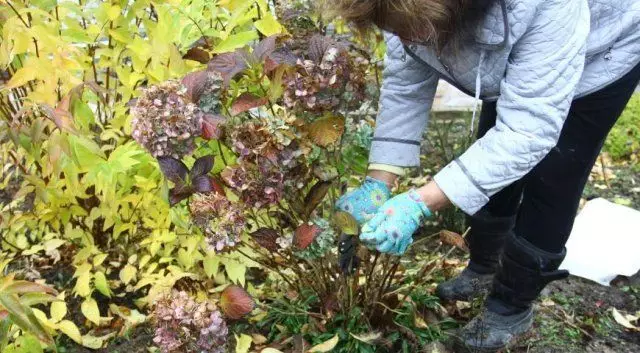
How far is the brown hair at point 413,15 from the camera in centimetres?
152

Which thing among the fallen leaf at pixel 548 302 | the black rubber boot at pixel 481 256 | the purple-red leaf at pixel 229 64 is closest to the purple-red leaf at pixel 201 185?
the purple-red leaf at pixel 229 64

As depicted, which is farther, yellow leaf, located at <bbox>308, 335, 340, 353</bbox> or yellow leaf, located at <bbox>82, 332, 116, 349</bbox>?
yellow leaf, located at <bbox>82, 332, 116, 349</bbox>

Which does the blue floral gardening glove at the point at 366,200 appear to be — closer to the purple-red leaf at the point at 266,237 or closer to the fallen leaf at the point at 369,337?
the purple-red leaf at the point at 266,237

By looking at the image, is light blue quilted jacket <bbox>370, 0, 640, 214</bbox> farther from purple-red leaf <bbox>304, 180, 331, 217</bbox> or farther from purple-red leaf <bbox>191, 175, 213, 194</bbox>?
purple-red leaf <bbox>191, 175, 213, 194</bbox>

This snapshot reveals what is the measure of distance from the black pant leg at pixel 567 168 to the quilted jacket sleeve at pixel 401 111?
14.6 inches

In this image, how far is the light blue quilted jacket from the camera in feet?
5.44

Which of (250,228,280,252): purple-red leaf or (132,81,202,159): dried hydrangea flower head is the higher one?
(132,81,202,159): dried hydrangea flower head

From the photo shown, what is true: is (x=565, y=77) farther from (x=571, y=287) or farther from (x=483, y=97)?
(x=571, y=287)

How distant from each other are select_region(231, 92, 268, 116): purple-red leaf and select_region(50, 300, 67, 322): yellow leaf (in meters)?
0.89

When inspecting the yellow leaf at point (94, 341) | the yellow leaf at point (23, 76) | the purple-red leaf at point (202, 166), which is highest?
the yellow leaf at point (23, 76)

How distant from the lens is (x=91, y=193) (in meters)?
2.64

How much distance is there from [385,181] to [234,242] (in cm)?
53

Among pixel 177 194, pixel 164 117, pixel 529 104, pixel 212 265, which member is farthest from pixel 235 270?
pixel 529 104

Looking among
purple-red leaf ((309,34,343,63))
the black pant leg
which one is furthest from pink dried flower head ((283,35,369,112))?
the black pant leg
